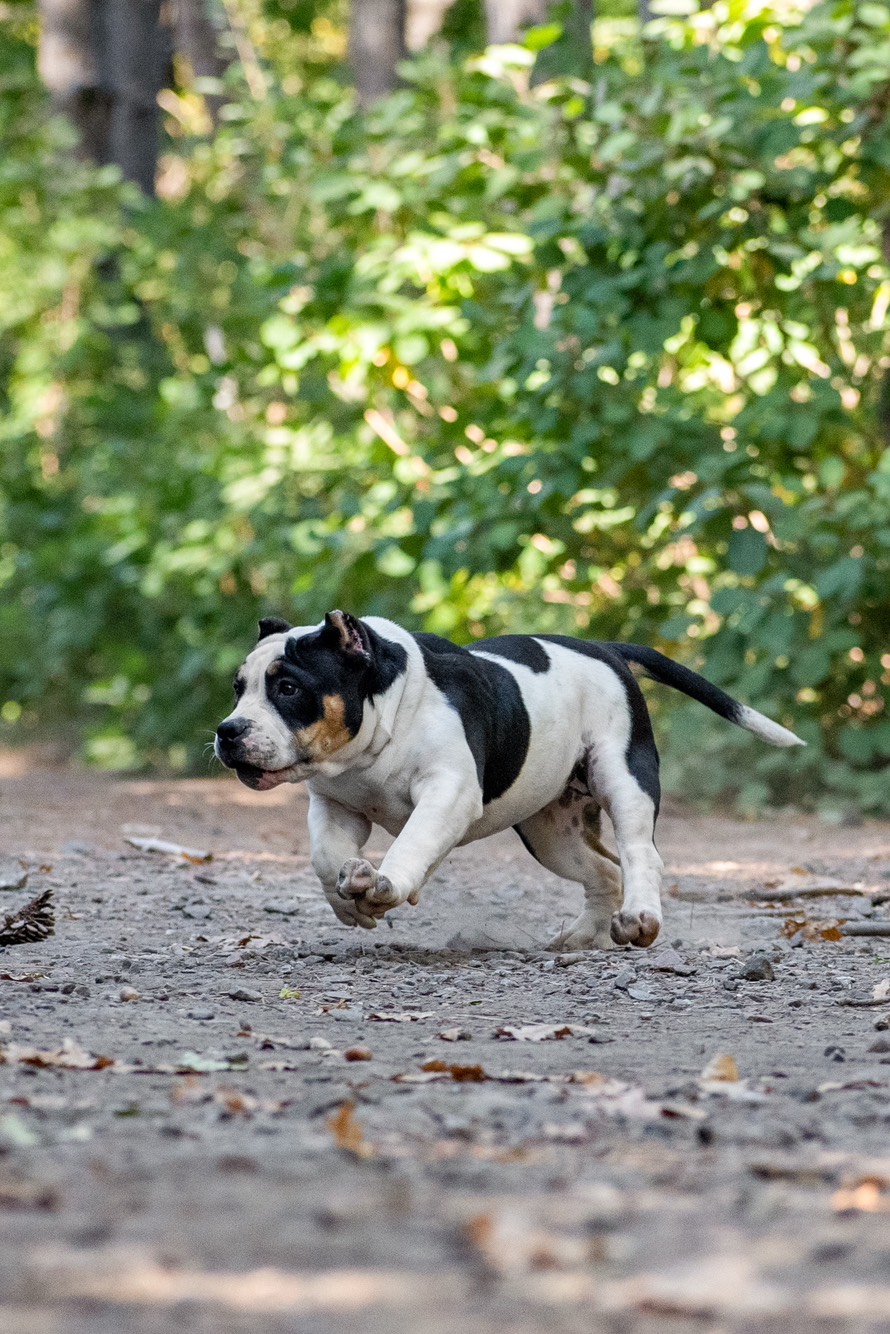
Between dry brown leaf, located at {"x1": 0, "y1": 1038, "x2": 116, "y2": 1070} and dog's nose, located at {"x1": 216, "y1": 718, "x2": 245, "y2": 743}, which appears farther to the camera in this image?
dog's nose, located at {"x1": 216, "y1": 718, "x2": 245, "y2": 743}

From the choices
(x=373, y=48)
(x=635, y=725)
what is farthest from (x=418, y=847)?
(x=373, y=48)

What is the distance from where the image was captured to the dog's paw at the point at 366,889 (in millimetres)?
4340

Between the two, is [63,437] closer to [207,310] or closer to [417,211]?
[207,310]

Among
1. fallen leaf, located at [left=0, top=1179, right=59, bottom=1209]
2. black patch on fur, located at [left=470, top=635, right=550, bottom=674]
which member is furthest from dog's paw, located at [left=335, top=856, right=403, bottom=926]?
fallen leaf, located at [left=0, top=1179, right=59, bottom=1209]

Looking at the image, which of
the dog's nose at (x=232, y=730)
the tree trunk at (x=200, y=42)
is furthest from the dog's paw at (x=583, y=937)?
the tree trunk at (x=200, y=42)

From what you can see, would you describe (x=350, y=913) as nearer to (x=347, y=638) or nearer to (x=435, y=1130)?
(x=347, y=638)


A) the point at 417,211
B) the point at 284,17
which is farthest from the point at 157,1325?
the point at 284,17

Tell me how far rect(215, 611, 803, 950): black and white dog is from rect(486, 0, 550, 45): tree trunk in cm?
702

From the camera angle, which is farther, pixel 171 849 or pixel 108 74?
pixel 108 74

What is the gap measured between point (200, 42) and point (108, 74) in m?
3.73

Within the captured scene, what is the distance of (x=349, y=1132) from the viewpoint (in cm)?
267

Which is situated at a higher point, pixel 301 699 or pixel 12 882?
pixel 301 699

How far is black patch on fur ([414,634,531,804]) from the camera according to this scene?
5.00 m

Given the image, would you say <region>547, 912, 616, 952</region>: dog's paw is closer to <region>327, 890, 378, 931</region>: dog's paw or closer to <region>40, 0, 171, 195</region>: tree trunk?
<region>327, 890, 378, 931</region>: dog's paw
